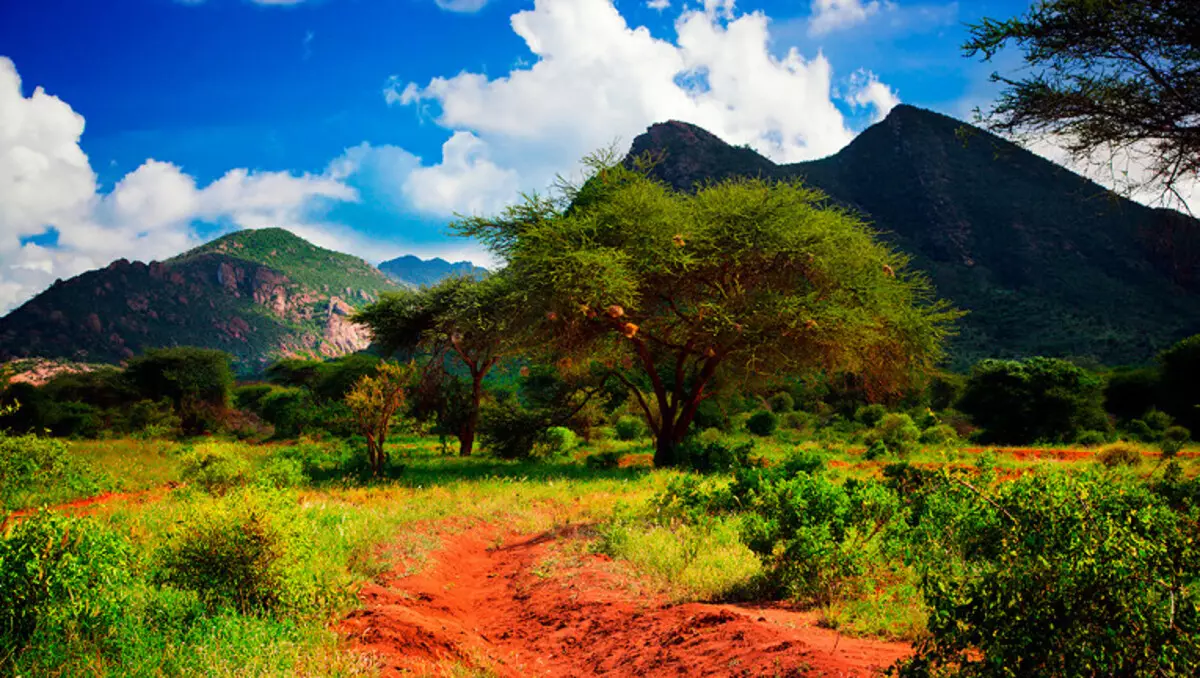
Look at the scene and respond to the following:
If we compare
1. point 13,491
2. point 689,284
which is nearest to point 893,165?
point 689,284

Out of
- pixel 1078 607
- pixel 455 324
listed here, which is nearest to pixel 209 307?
pixel 455 324

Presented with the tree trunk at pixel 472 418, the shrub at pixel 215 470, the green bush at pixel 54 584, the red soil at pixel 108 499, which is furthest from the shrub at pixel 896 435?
the green bush at pixel 54 584

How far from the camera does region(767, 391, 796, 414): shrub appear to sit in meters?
37.1

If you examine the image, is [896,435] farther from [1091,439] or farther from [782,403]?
[782,403]

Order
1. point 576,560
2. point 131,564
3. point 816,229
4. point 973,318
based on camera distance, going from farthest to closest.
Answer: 1. point 973,318
2. point 816,229
3. point 576,560
4. point 131,564

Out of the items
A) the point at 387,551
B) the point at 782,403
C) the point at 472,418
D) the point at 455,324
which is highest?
the point at 455,324

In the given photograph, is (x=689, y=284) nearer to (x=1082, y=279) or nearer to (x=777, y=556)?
(x=777, y=556)

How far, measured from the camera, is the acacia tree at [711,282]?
16.1 m

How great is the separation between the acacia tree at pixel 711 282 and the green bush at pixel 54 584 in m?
11.0

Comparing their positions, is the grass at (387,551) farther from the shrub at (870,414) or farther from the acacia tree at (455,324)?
the shrub at (870,414)

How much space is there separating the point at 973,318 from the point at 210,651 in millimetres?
66900

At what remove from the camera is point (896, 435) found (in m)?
22.6

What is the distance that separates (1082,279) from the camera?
65750mm

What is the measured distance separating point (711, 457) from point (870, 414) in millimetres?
16463
